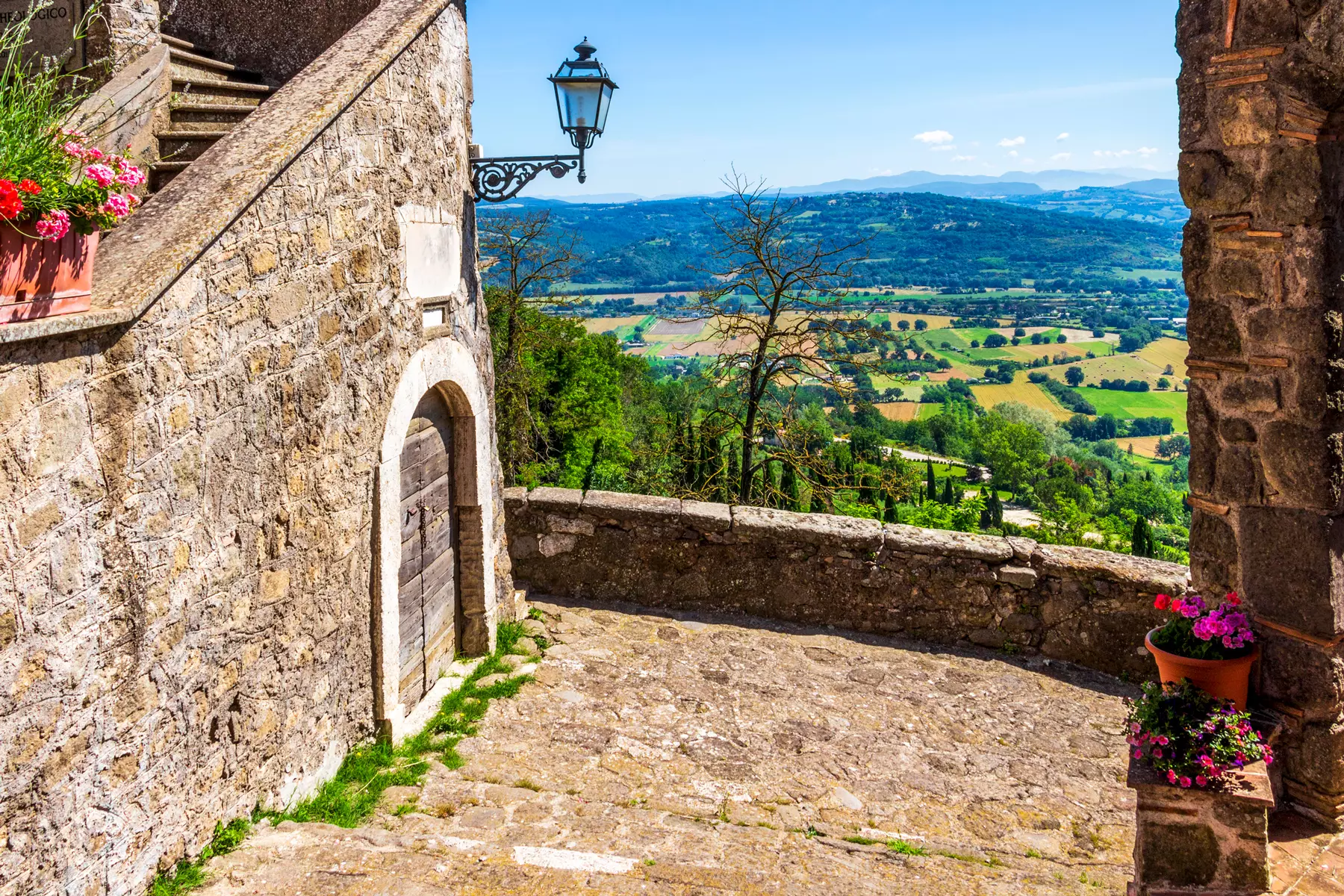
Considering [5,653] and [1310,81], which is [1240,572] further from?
[5,653]

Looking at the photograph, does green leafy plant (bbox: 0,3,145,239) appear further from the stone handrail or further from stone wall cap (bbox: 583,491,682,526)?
stone wall cap (bbox: 583,491,682,526)

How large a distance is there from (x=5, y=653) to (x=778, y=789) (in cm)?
346

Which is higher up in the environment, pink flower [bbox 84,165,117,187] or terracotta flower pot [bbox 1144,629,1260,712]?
pink flower [bbox 84,165,117,187]

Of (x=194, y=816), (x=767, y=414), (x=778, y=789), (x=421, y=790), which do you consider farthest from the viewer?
(x=767, y=414)

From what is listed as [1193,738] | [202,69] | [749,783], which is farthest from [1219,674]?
[202,69]

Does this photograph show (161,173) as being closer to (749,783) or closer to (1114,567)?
(749,783)

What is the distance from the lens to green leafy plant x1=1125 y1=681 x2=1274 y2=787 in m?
3.21

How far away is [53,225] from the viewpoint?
240 cm

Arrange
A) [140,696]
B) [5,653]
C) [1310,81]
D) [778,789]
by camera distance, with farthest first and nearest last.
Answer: [778,789] < [1310,81] < [140,696] < [5,653]

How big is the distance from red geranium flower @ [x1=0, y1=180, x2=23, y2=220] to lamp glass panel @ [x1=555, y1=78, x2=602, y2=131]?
12.8 ft

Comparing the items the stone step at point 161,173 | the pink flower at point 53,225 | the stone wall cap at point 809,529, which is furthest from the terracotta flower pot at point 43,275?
the stone wall cap at point 809,529

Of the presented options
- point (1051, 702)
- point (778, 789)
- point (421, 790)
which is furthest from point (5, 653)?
point (1051, 702)

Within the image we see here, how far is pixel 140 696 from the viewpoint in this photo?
2887 millimetres

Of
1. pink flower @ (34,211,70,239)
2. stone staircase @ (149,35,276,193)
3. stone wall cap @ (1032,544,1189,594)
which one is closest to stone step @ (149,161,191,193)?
stone staircase @ (149,35,276,193)
